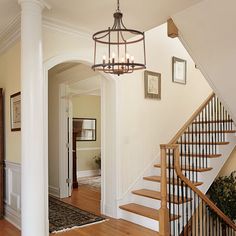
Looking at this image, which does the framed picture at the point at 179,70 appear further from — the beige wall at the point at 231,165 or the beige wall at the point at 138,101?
the beige wall at the point at 231,165

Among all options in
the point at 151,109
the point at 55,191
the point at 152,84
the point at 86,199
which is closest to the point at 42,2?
the point at 152,84

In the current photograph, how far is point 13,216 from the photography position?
13.2 feet

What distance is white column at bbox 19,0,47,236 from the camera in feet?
9.35

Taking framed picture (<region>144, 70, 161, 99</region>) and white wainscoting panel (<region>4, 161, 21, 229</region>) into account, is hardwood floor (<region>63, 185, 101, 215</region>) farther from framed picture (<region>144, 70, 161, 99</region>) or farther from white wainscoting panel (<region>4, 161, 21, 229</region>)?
framed picture (<region>144, 70, 161, 99</region>)

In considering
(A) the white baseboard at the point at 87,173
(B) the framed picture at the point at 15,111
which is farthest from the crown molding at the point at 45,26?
(A) the white baseboard at the point at 87,173

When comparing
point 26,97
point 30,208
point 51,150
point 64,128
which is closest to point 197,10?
point 26,97

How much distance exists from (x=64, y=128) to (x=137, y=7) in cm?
327

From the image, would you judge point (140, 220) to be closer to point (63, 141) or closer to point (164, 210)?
point (164, 210)

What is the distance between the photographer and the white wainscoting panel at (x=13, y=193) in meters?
3.88

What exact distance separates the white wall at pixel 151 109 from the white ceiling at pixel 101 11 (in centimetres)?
111

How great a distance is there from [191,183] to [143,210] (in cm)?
103

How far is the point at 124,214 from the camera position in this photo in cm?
425

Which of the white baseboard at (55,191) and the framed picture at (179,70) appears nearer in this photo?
the framed picture at (179,70)

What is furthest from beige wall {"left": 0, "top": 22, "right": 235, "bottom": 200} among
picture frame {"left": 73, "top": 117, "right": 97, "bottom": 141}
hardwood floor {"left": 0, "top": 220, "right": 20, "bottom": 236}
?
picture frame {"left": 73, "top": 117, "right": 97, "bottom": 141}
